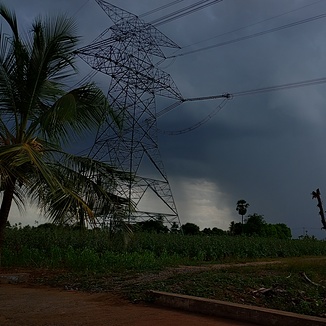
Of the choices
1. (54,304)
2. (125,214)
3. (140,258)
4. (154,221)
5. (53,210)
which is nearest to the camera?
(54,304)

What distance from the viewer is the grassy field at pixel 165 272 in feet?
32.3

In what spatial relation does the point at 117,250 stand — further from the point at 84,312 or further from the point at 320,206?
the point at 320,206

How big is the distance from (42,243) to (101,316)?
1521cm

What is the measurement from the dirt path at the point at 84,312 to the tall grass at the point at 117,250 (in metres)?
3.03

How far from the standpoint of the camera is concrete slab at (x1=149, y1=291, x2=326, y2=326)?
7.59m

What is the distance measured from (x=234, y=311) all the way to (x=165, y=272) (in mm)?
5794

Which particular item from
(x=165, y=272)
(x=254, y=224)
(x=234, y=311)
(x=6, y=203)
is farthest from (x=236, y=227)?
(x=234, y=311)

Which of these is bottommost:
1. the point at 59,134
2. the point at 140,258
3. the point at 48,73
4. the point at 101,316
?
the point at 101,316

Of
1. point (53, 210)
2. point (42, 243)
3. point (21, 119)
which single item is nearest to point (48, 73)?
point (21, 119)

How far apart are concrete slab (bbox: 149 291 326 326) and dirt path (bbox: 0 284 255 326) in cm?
22

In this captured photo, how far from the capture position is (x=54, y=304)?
379 inches

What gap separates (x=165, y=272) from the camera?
1395cm

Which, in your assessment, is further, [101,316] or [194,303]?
[194,303]

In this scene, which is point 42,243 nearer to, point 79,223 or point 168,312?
point 79,223
